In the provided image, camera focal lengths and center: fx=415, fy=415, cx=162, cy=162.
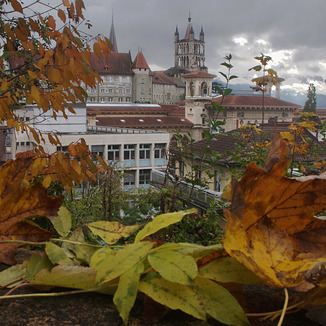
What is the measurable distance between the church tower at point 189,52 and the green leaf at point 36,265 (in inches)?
3606

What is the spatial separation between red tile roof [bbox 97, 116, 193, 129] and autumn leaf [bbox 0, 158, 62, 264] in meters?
36.0

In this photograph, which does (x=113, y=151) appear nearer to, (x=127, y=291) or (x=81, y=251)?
(x=81, y=251)

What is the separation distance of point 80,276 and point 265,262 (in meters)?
0.23

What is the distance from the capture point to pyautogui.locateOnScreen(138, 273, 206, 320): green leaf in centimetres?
47

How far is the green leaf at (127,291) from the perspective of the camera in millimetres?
471

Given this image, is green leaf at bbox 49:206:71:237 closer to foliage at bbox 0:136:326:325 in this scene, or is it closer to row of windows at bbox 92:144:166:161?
foliage at bbox 0:136:326:325

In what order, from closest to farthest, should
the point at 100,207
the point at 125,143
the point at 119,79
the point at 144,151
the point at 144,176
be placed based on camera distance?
the point at 100,207 → the point at 125,143 → the point at 144,151 → the point at 144,176 → the point at 119,79

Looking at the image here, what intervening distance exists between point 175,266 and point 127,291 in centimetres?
6

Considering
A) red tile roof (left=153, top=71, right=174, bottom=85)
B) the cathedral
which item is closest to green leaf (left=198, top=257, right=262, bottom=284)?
the cathedral

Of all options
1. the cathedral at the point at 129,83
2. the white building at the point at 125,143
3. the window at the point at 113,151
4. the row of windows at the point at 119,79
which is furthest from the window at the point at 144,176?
the row of windows at the point at 119,79

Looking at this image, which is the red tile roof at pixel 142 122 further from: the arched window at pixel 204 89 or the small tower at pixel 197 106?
the arched window at pixel 204 89

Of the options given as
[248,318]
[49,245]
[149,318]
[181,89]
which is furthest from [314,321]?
[181,89]

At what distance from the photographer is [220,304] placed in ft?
1.59

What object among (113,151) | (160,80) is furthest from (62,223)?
(160,80)
